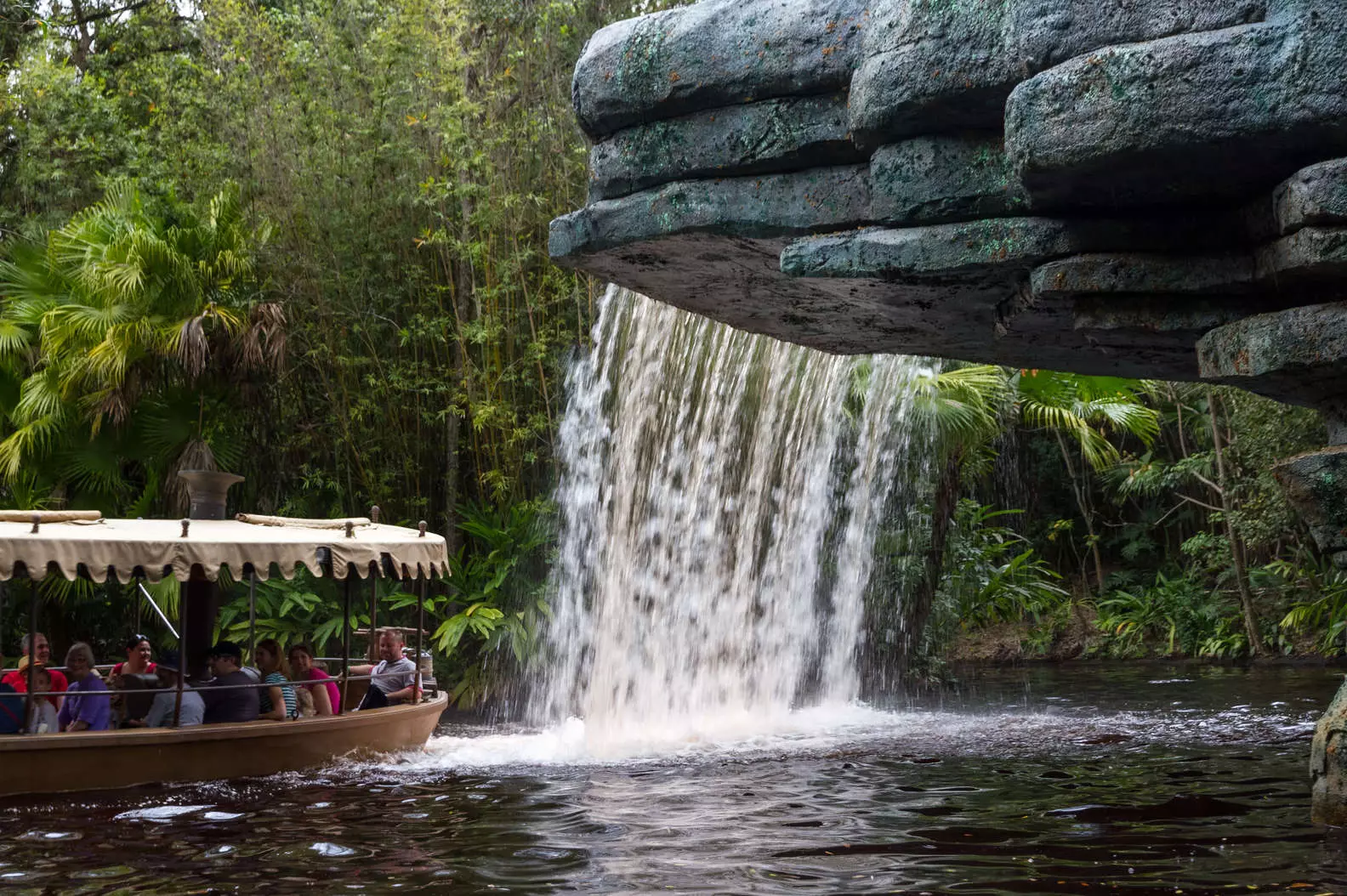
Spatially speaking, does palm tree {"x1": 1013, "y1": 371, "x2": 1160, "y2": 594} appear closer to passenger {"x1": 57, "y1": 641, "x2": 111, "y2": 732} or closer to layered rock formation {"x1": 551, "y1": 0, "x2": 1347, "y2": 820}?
layered rock formation {"x1": 551, "y1": 0, "x2": 1347, "y2": 820}

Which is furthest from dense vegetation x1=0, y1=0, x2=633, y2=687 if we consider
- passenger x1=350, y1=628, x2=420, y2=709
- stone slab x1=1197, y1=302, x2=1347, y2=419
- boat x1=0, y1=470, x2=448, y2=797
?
stone slab x1=1197, y1=302, x2=1347, y2=419

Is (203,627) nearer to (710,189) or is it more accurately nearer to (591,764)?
(591,764)

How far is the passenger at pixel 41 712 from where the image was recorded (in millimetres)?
8016

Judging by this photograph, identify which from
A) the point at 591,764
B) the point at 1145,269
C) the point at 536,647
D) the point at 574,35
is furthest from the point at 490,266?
the point at 1145,269

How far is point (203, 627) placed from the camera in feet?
32.3

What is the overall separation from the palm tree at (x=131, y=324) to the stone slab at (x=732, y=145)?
7.58 m

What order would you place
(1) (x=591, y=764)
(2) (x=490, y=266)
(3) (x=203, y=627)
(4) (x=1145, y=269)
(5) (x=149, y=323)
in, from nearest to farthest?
(4) (x=1145, y=269), (1) (x=591, y=764), (3) (x=203, y=627), (5) (x=149, y=323), (2) (x=490, y=266)

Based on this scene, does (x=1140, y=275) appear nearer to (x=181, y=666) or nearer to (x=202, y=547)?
(x=202, y=547)

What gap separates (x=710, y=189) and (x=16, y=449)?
32.3 ft

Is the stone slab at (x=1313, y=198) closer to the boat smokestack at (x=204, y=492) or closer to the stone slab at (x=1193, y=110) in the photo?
the stone slab at (x=1193, y=110)

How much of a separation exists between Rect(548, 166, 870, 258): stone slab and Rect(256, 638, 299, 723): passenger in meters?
4.02

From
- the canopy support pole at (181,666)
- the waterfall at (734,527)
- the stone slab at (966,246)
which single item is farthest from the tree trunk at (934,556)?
the stone slab at (966,246)

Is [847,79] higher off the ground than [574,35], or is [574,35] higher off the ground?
[574,35]

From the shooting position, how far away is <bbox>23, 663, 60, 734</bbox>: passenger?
8.02 metres
